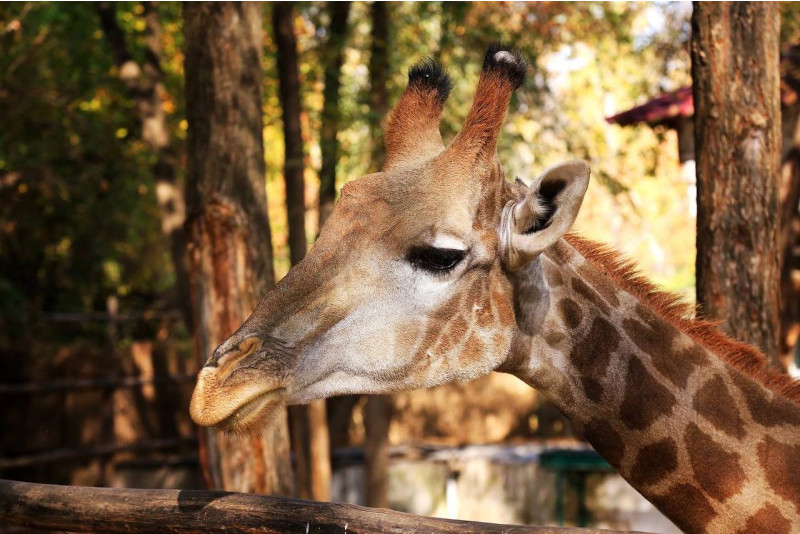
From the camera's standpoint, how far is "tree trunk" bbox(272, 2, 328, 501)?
8.59m

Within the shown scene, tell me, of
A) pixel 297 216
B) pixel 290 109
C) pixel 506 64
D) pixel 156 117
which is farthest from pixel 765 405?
pixel 156 117

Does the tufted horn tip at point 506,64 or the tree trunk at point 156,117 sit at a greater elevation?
the tree trunk at point 156,117

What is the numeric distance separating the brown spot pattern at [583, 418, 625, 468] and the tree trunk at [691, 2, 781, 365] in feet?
4.34

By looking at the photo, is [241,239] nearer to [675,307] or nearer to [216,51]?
[216,51]

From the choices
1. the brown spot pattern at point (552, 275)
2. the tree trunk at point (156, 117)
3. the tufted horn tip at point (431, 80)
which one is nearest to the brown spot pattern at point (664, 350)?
the brown spot pattern at point (552, 275)

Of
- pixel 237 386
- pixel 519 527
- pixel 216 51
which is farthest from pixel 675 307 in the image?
pixel 216 51

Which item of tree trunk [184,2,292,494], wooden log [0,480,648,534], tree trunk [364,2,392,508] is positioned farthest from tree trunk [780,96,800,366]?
wooden log [0,480,648,534]

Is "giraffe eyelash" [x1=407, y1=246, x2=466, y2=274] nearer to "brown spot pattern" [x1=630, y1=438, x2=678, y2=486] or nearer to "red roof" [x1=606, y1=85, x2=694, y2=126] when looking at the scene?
"brown spot pattern" [x1=630, y1=438, x2=678, y2=486]

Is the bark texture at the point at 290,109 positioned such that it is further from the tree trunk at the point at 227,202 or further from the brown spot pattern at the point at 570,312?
the brown spot pattern at the point at 570,312

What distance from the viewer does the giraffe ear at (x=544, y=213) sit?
2.75 m

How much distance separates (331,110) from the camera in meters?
9.64

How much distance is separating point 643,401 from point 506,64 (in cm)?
117

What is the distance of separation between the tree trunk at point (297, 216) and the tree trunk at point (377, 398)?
1.82 feet

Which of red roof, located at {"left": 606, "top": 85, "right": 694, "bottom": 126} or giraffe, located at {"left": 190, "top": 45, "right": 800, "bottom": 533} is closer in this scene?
giraffe, located at {"left": 190, "top": 45, "right": 800, "bottom": 533}
